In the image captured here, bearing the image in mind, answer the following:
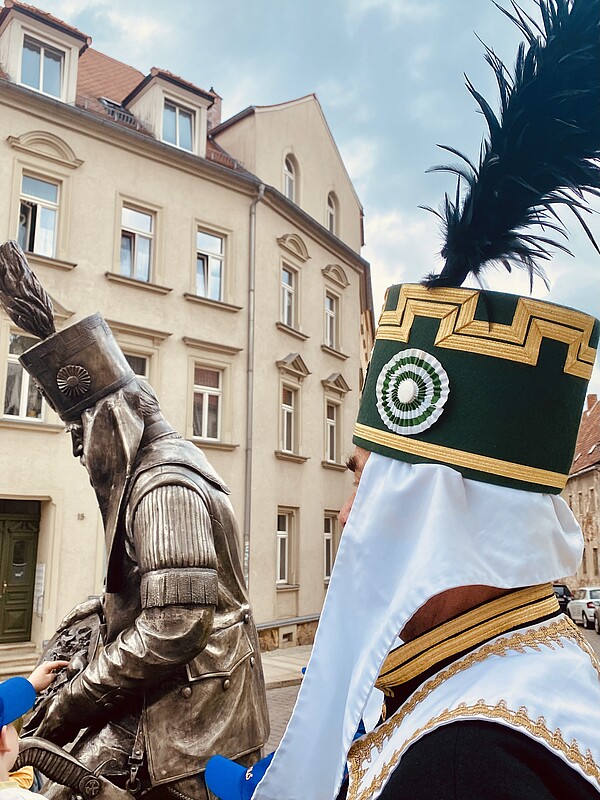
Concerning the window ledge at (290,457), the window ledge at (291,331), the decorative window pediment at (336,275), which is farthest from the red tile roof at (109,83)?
the window ledge at (290,457)

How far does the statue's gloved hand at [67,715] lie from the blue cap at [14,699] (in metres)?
0.09

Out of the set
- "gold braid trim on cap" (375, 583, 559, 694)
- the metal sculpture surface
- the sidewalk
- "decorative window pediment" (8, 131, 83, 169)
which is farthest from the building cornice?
"gold braid trim on cap" (375, 583, 559, 694)

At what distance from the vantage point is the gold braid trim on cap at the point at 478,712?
1.00 m

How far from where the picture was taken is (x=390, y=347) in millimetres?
1354

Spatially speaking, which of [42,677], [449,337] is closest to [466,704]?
[449,337]

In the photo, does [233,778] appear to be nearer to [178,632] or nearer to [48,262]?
[178,632]

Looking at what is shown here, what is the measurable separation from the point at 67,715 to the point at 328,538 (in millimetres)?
16662

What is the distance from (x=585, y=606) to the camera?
81.3 ft

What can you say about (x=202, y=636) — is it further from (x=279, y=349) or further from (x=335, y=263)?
(x=335, y=263)

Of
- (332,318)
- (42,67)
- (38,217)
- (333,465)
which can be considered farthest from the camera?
(332,318)

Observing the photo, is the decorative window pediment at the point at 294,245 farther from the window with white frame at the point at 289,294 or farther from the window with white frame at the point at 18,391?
the window with white frame at the point at 18,391

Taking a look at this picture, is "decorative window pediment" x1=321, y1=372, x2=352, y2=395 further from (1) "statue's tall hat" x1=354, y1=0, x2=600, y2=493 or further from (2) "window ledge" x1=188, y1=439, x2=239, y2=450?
(1) "statue's tall hat" x1=354, y1=0, x2=600, y2=493

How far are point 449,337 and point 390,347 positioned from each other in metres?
0.12

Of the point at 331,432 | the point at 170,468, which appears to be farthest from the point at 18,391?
the point at 170,468
